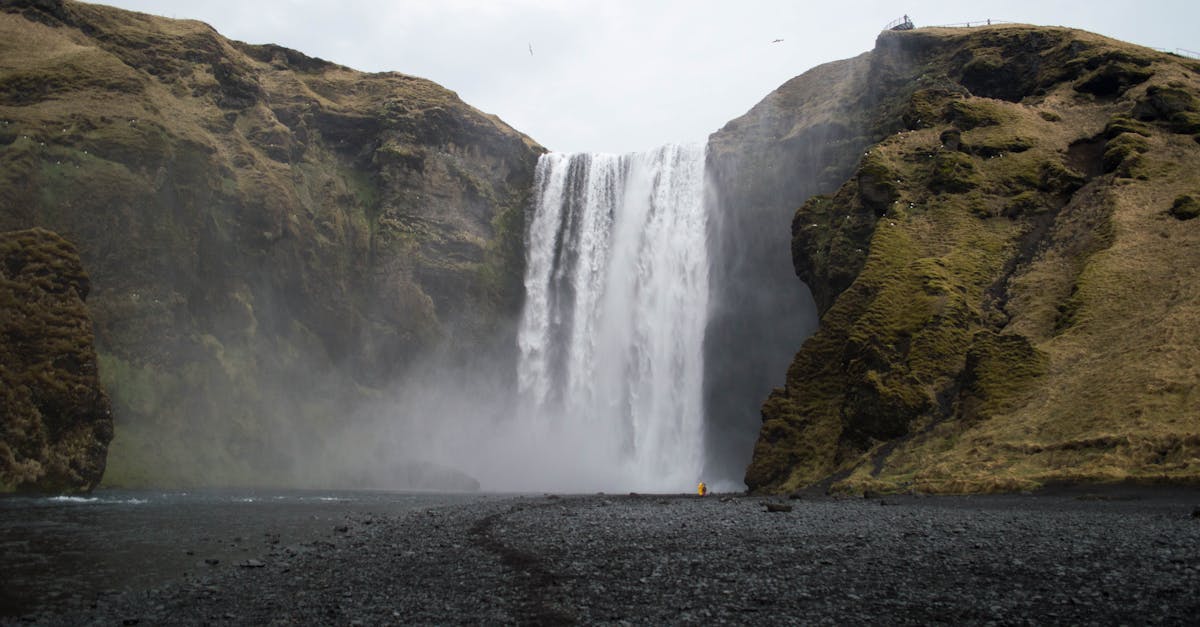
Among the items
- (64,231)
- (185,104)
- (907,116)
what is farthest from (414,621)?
(185,104)

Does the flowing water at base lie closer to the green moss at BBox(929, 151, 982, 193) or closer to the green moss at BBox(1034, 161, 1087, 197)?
the green moss at BBox(929, 151, 982, 193)

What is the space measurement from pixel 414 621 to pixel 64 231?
51.8 metres

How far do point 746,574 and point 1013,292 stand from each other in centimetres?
2630

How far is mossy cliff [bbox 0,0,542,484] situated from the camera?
173ft

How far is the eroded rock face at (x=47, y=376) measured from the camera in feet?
122

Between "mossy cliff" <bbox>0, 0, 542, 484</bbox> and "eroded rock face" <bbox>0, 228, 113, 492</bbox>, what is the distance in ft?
28.8

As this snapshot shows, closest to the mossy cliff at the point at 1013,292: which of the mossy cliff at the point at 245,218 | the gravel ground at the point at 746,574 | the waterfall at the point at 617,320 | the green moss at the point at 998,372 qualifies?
the green moss at the point at 998,372

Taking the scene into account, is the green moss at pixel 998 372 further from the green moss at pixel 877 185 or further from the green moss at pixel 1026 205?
the green moss at pixel 877 185

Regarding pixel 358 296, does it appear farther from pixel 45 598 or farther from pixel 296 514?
pixel 45 598

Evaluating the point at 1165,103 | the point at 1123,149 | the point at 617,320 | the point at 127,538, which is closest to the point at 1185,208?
the point at 1123,149

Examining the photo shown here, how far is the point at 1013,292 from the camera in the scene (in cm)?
3350

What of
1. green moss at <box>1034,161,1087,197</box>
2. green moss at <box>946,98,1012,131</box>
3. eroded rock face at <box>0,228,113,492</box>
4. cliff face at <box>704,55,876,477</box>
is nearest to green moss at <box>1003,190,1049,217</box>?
green moss at <box>1034,161,1087,197</box>

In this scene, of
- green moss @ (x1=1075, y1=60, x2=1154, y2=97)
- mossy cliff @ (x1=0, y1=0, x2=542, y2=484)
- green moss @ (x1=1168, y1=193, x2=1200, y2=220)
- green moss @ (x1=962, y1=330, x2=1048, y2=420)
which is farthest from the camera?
mossy cliff @ (x1=0, y1=0, x2=542, y2=484)

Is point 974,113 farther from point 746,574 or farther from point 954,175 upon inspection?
point 746,574
